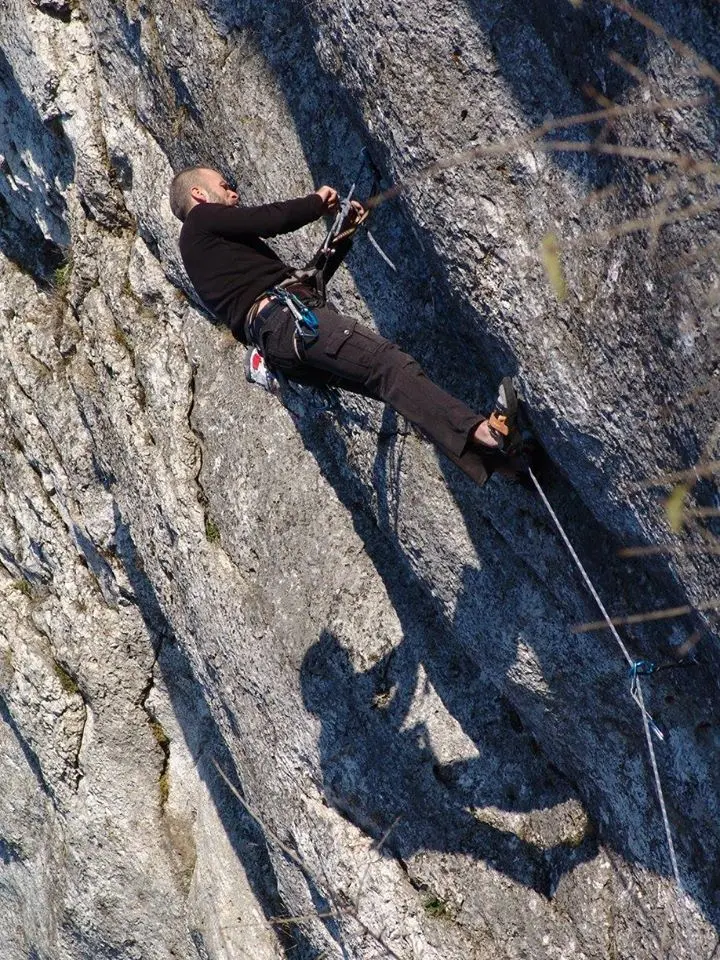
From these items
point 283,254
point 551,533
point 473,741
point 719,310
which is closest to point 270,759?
point 473,741

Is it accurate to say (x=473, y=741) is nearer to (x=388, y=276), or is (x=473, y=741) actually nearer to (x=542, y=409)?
(x=542, y=409)

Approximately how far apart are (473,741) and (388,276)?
3534 mm

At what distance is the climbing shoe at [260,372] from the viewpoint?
7.31 m

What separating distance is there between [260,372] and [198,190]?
1343mm

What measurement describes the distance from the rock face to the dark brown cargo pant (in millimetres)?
455

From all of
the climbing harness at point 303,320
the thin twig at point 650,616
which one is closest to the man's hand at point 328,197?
the climbing harness at point 303,320

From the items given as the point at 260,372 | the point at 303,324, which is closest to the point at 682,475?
the point at 303,324

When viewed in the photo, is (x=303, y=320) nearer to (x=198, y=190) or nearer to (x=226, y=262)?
(x=226, y=262)

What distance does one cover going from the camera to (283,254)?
8.09 m

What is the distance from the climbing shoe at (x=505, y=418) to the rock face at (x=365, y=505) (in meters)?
0.14

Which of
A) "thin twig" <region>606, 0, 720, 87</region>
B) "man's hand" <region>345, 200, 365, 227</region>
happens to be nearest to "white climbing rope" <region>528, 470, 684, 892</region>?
"man's hand" <region>345, 200, 365, 227</region>

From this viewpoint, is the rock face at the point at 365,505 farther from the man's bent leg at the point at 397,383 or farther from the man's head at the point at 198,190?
the man's head at the point at 198,190

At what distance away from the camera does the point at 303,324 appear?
21.9ft

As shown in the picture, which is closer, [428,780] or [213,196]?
[213,196]
